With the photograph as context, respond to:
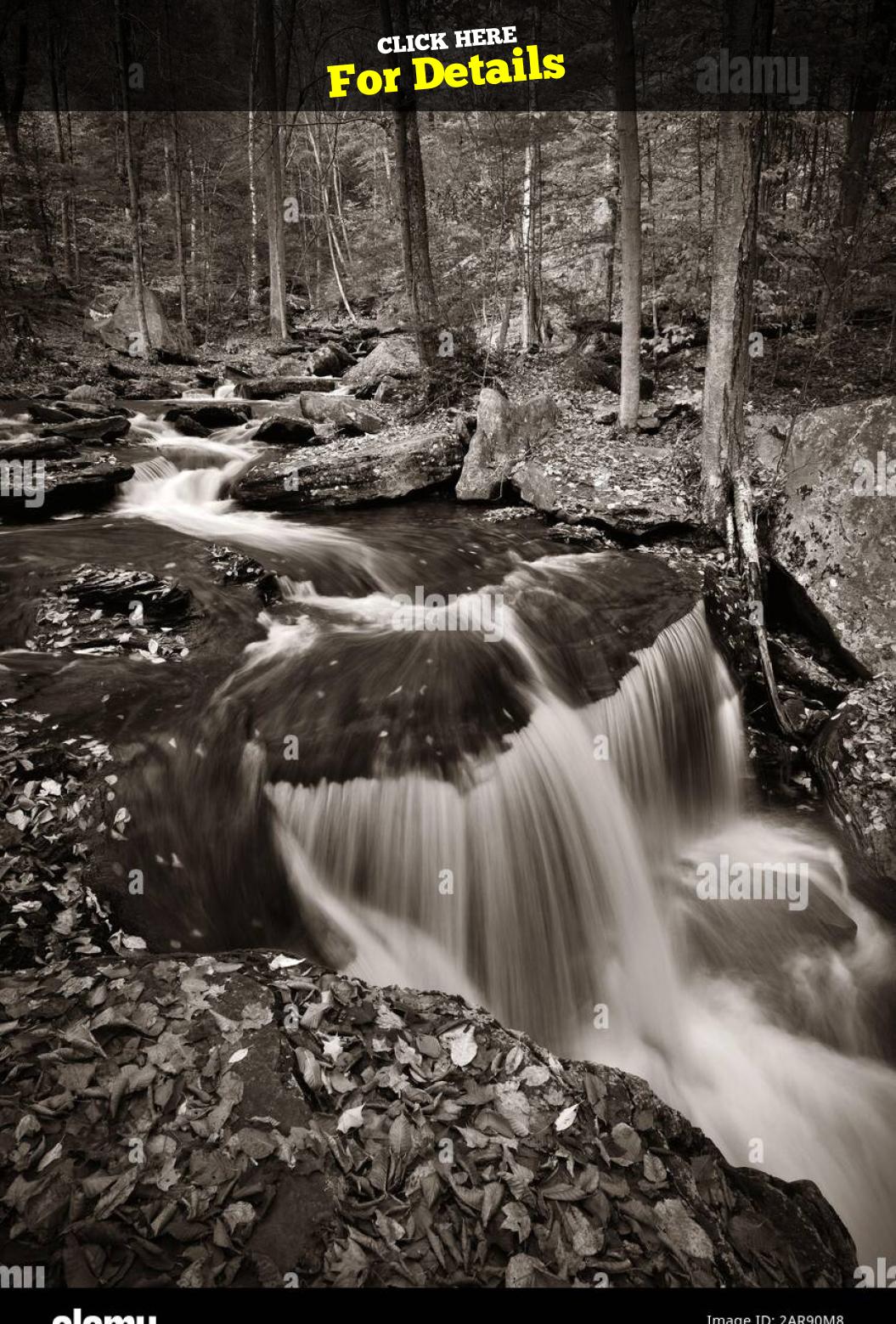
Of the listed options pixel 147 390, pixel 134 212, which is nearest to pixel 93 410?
pixel 147 390

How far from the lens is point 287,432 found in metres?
12.3

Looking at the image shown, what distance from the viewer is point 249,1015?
9.80 ft

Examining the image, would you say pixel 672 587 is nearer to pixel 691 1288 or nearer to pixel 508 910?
pixel 508 910

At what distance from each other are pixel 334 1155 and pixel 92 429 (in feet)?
38.7

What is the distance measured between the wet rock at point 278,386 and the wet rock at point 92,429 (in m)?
5.19

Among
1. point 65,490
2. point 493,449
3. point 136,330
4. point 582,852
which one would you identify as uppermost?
point 136,330

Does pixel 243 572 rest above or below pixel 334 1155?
above

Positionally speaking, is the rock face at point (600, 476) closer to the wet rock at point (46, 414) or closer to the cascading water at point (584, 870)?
the cascading water at point (584, 870)

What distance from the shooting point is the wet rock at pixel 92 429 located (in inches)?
433

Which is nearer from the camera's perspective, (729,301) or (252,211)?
(729,301)

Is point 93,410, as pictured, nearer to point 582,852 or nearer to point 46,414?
point 46,414

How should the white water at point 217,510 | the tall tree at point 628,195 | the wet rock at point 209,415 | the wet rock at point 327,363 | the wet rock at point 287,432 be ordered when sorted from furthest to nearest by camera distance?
the wet rock at point 327,363, the wet rock at point 209,415, the wet rock at point 287,432, the tall tree at point 628,195, the white water at point 217,510

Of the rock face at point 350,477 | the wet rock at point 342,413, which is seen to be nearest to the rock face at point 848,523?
the rock face at point 350,477

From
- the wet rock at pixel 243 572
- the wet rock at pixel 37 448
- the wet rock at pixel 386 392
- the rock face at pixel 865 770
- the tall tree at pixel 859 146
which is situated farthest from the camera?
the wet rock at pixel 386 392
